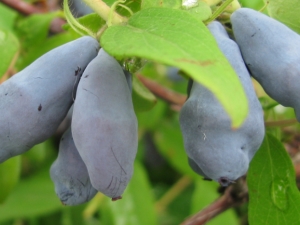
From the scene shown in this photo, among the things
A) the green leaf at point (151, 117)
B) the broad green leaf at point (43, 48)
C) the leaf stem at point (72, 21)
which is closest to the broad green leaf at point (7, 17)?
the broad green leaf at point (43, 48)

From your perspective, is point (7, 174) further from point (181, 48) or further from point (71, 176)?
point (181, 48)

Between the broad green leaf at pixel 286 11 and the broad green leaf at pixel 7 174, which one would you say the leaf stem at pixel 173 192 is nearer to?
the broad green leaf at pixel 7 174

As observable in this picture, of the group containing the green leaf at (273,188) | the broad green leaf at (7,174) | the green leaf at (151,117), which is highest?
the green leaf at (273,188)

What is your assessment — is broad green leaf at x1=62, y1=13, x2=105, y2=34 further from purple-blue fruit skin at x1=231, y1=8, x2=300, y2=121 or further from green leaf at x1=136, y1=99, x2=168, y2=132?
green leaf at x1=136, y1=99, x2=168, y2=132

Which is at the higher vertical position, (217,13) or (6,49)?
(217,13)

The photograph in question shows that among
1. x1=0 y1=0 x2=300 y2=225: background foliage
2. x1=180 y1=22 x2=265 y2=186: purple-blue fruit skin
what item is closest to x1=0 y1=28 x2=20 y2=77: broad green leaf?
x1=0 y1=0 x2=300 y2=225: background foliage

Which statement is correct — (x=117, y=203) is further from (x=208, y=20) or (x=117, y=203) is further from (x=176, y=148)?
(x=208, y=20)

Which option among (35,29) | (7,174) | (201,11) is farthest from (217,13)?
(35,29)
